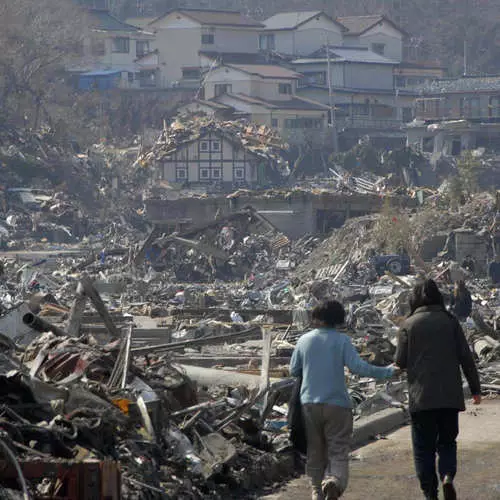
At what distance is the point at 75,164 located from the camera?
5834cm

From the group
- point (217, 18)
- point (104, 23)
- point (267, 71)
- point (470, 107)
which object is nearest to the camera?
point (470, 107)

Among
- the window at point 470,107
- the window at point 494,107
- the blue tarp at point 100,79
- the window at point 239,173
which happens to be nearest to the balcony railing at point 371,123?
the window at point 470,107

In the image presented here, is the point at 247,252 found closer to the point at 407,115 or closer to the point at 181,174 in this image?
the point at 181,174

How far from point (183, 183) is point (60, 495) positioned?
54.6m

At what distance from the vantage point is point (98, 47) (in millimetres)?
79188

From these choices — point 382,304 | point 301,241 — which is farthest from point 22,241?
point 382,304

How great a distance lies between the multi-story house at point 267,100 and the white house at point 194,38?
14.5 feet

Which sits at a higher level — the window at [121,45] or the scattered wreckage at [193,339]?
the window at [121,45]

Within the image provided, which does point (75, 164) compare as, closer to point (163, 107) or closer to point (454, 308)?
point (163, 107)

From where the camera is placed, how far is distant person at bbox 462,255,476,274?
3397 cm

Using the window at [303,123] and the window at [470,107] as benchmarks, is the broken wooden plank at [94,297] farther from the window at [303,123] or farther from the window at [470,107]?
the window at [470,107]

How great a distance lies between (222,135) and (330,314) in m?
53.5

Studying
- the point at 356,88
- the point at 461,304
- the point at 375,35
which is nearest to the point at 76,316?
the point at 461,304

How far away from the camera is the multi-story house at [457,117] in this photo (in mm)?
67312
